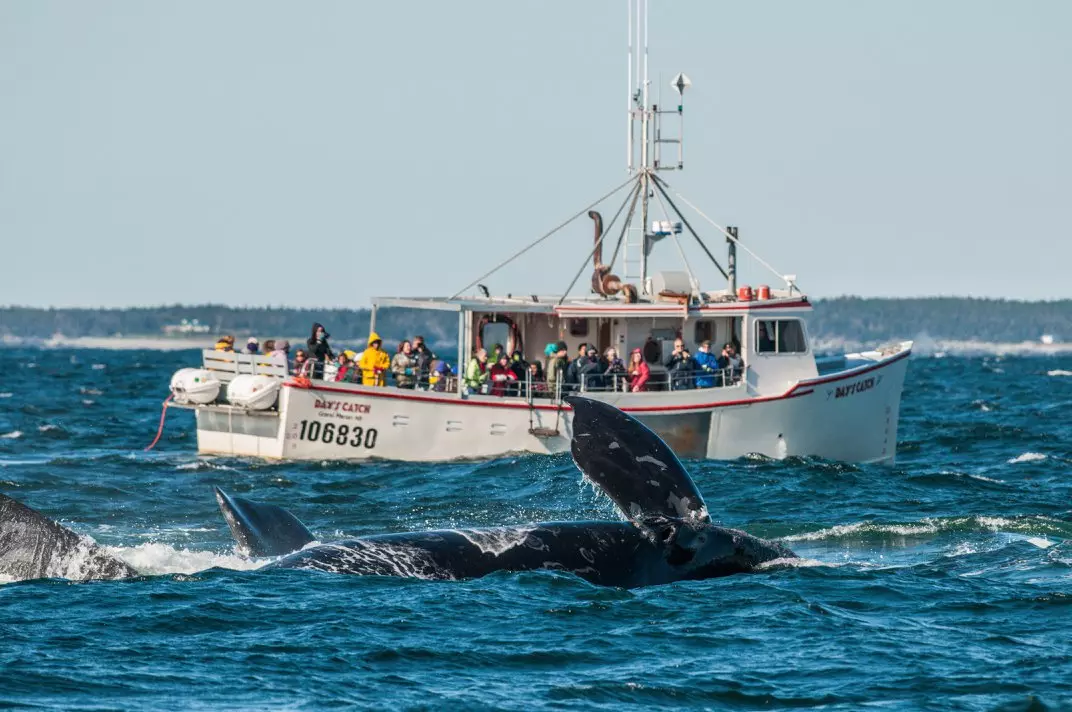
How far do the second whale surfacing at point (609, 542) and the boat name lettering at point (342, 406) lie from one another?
12624mm

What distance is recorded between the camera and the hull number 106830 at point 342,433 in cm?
2620

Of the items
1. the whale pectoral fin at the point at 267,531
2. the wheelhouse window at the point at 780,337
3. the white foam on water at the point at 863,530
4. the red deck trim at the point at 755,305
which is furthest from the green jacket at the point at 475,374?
the whale pectoral fin at the point at 267,531

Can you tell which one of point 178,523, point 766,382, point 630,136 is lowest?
point 178,523

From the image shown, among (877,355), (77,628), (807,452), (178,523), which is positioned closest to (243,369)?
(178,523)

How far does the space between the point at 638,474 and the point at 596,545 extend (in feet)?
2.36

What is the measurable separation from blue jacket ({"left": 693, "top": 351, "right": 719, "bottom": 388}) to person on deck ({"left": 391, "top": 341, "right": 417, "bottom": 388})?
16.7ft

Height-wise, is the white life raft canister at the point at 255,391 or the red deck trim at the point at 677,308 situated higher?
the red deck trim at the point at 677,308

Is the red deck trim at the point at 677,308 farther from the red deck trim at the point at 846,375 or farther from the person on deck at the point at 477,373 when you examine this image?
the person on deck at the point at 477,373

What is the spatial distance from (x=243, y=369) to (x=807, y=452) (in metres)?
10.3

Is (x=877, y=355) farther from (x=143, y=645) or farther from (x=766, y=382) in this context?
(x=143, y=645)

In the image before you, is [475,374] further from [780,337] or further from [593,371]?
[780,337]

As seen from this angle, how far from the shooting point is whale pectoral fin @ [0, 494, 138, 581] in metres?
12.3

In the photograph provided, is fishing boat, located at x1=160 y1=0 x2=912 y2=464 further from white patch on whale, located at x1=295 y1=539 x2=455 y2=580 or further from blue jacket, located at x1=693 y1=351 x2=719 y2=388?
white patch on whale, located at x1=295 y1=539 x2=455 y2=580

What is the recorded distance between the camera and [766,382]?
88.5 ft
